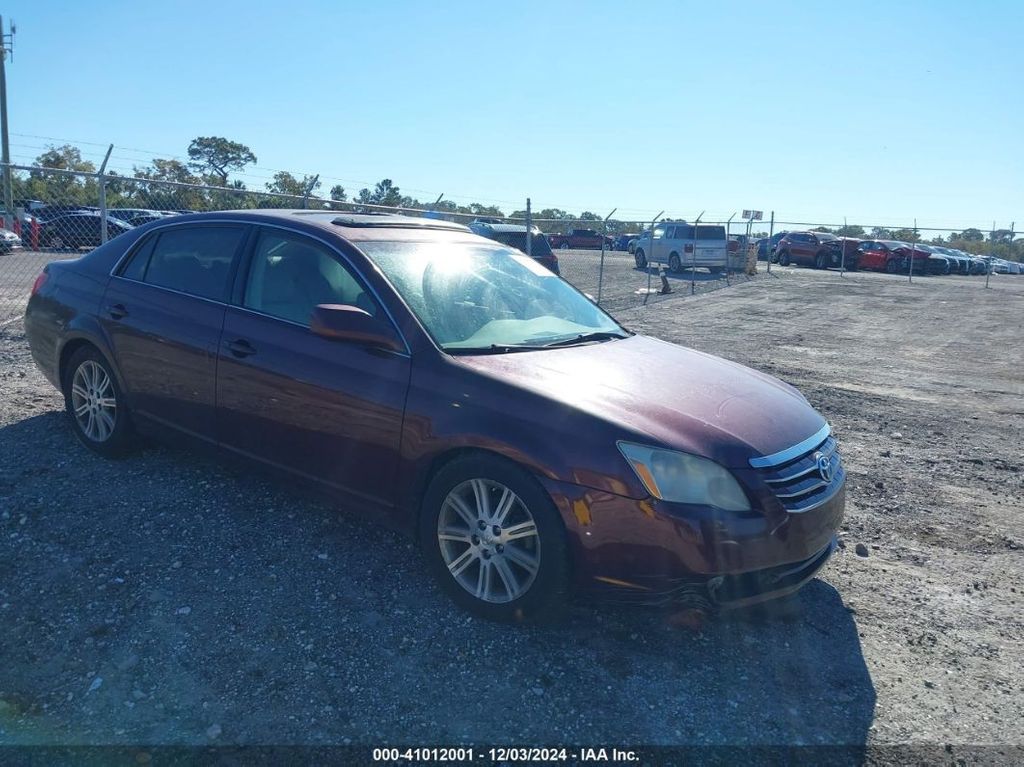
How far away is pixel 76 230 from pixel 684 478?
37.7ft

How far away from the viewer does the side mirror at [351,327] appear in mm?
3680

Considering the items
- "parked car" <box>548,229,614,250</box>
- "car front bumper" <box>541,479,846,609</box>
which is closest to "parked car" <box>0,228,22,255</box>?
"car front bumper" <box>541,479,846,609</box>

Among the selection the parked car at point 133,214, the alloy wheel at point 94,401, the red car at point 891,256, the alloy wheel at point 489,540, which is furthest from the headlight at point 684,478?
the red car at point 891,256

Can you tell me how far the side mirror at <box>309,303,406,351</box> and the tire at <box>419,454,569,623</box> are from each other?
26.4 inches

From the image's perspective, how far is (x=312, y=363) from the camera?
394 cm

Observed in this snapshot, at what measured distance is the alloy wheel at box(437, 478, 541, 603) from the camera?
11.0ft

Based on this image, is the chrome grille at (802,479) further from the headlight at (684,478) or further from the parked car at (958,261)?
the parked car at (958,261)

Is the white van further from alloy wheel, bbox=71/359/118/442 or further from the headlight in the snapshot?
the headlight

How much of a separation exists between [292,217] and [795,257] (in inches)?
1330

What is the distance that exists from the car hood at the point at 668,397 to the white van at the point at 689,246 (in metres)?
22.3

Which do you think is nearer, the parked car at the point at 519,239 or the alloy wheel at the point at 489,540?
the alloy wheel at the point at 489,540

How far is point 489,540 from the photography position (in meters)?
3.44

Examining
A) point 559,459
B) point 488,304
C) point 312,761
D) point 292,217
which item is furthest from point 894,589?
point 292,217

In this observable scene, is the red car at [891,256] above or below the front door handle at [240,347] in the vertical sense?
above
